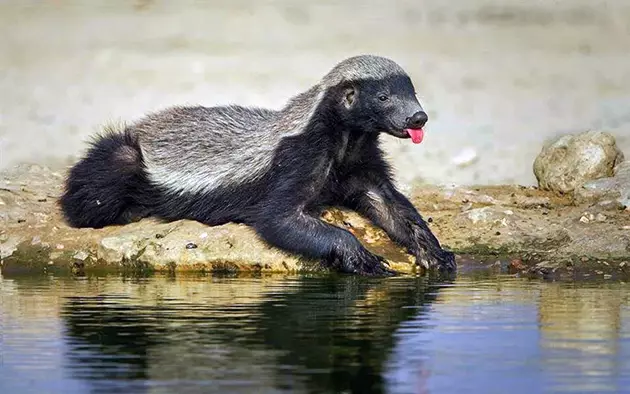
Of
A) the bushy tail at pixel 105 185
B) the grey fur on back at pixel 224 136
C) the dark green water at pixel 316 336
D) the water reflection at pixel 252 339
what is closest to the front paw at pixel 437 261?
the dark green water at pixel 316 336

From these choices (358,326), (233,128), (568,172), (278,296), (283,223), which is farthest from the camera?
(568,172)

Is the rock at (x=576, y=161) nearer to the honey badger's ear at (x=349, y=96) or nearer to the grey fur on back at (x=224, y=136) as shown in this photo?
the grey fur on back at (x=224, y=136)

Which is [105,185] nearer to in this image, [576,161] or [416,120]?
[416,120]

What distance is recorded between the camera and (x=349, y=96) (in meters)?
13.2

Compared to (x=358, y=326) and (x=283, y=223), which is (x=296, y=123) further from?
(x=358, y=326)

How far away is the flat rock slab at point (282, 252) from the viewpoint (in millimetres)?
13094

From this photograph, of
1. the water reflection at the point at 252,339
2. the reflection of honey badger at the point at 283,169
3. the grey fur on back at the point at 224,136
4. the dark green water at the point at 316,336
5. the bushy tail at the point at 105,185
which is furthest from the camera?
the bushy tail at the point at 105,185

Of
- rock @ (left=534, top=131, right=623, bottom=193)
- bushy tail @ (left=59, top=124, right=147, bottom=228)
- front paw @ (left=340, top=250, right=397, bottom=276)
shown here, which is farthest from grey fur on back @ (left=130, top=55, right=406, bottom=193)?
rock @ (left=534, top=131, right=623, bottom=193)

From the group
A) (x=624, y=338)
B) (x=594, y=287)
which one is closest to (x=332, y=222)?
(x=594, y=287)

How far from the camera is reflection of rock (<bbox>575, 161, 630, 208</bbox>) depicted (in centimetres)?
1461

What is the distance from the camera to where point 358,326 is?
947 cm

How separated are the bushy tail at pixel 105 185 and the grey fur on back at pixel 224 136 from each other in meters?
0.17

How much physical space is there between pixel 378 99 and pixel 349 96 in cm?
32

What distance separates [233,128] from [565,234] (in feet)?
11.1
